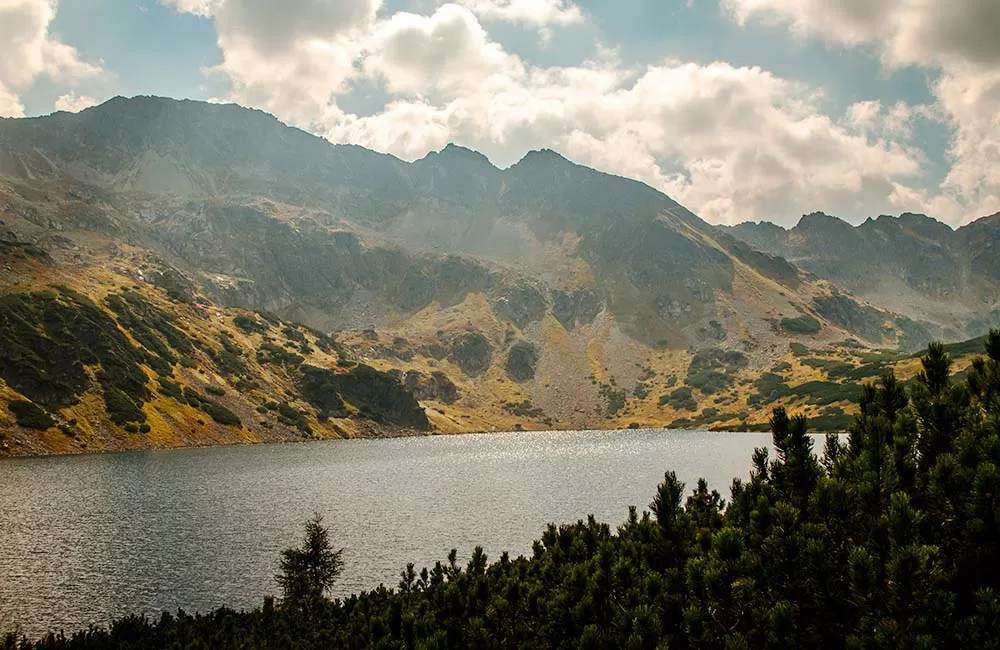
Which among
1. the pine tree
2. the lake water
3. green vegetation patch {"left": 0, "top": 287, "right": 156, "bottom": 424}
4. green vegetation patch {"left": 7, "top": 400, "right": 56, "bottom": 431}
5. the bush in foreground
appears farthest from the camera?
green vegetation patch {"left": 0, "top": 287, "right": 156, "bottom": 424}

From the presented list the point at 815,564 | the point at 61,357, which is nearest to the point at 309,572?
the point at 815,564

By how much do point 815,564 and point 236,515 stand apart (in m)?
91.5

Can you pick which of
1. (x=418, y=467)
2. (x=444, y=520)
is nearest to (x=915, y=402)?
(x=444, y=520)

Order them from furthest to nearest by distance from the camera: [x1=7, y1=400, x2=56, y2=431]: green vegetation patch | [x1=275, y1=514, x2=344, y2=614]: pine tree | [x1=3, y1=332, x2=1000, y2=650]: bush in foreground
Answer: [x1=7, y1=400, x2=56, y2=431]: green vegetation patch
[x1=275, y1=514, x2=344, y2=614]: pine tree
[x1=3, y1=332, x2=1000, y2=650]: bush in foreground

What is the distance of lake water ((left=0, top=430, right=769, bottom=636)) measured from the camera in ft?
182

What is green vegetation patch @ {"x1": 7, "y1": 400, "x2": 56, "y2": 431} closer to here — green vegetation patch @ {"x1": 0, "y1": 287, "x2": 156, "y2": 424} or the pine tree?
green vegetation patch @ {"x1": 0, "y1": 287, "x2": 156, "y2": 424}

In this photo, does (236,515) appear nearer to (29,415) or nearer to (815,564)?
(815,564)

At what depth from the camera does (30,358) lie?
16362 centimetres

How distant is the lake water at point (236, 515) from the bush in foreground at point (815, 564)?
4278 centimetres

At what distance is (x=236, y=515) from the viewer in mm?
89312

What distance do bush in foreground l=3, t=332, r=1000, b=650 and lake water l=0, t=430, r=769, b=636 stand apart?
140ft

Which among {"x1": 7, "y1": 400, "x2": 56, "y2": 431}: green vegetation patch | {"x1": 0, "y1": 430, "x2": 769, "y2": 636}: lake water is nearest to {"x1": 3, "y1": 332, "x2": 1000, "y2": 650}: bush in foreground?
{"x1": 0, "y1": 430, "x2": 769, "y2": 636}: lake water

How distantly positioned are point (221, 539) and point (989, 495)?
80.1 meters

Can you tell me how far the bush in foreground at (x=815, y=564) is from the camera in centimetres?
1180
